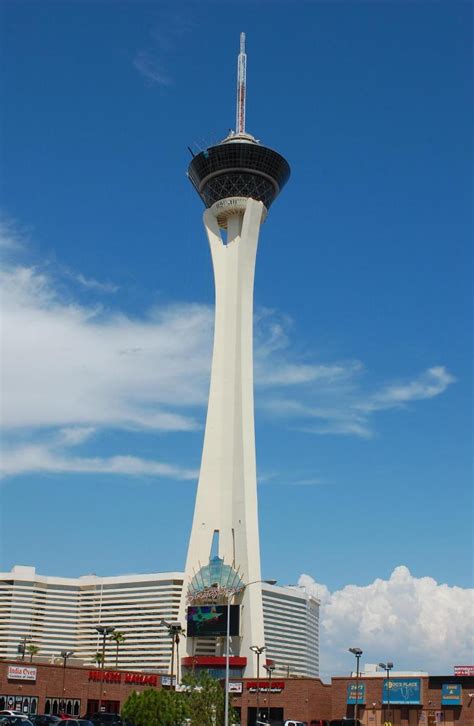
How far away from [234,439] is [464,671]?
46.1m

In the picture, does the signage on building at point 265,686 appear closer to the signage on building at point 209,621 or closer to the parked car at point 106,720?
the signage on building at point 209,621

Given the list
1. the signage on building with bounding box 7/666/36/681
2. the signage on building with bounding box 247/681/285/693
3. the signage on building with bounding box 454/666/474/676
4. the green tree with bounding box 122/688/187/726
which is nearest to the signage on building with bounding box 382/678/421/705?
the signage on building with bounding box 454/666/474/676

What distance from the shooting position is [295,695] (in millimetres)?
90562

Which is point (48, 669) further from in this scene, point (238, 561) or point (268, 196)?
point (268, 196)

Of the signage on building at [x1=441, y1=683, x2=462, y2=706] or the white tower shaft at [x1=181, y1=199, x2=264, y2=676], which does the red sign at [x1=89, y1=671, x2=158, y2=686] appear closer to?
the white tower shaft at [x1=181, y1=199, x2=264, y2=676]

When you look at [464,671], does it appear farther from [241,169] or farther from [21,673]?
[241,169]

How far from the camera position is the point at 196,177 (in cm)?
13550

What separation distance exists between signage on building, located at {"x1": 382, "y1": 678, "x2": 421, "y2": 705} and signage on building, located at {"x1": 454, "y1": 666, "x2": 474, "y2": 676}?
370 cm

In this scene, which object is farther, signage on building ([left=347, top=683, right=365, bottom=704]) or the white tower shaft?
the white tower shaft

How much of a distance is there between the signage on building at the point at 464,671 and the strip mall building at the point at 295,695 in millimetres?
157

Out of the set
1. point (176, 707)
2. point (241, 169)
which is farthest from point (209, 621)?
point (241, 169)

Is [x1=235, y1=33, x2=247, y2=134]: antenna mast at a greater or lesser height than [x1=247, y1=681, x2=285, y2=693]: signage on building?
greater

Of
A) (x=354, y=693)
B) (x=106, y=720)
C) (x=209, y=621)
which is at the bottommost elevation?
(x=106, y=720)

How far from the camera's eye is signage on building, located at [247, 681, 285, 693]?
92.4 m
